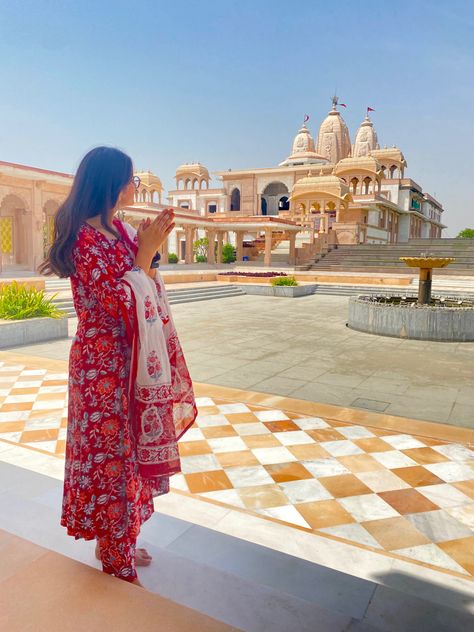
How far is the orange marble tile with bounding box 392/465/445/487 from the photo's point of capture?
110 inches

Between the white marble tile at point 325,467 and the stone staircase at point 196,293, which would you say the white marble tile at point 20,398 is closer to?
the white marble tile at point 325,467

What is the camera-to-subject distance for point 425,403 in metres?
4.32

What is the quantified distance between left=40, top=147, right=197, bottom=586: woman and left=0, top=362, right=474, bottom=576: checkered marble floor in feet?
2.91

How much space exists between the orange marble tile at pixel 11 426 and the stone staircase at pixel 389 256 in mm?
19129

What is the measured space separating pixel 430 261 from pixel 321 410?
524 cm

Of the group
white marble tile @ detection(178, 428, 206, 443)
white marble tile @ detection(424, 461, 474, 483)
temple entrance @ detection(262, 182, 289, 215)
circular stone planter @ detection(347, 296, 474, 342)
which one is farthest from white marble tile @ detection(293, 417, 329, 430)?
temple entrance @ detection(262, 182, 289, 215)

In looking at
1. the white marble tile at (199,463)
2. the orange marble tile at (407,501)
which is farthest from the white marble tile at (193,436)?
the orange marble tile at (407,501)

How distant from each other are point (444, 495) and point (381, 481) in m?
0.33

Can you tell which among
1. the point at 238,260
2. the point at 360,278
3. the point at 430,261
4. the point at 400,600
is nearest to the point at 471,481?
the point at 400,600

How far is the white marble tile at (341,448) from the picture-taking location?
318cm

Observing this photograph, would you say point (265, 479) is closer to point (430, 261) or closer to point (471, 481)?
point (471, 481)

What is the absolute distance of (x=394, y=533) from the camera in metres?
2.26

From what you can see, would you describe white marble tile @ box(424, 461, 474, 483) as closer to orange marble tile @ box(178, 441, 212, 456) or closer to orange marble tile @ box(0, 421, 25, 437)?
orange marble tile @ box(178, 441, 212, 456)

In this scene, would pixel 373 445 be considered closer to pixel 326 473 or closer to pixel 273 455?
pixel 326 473
